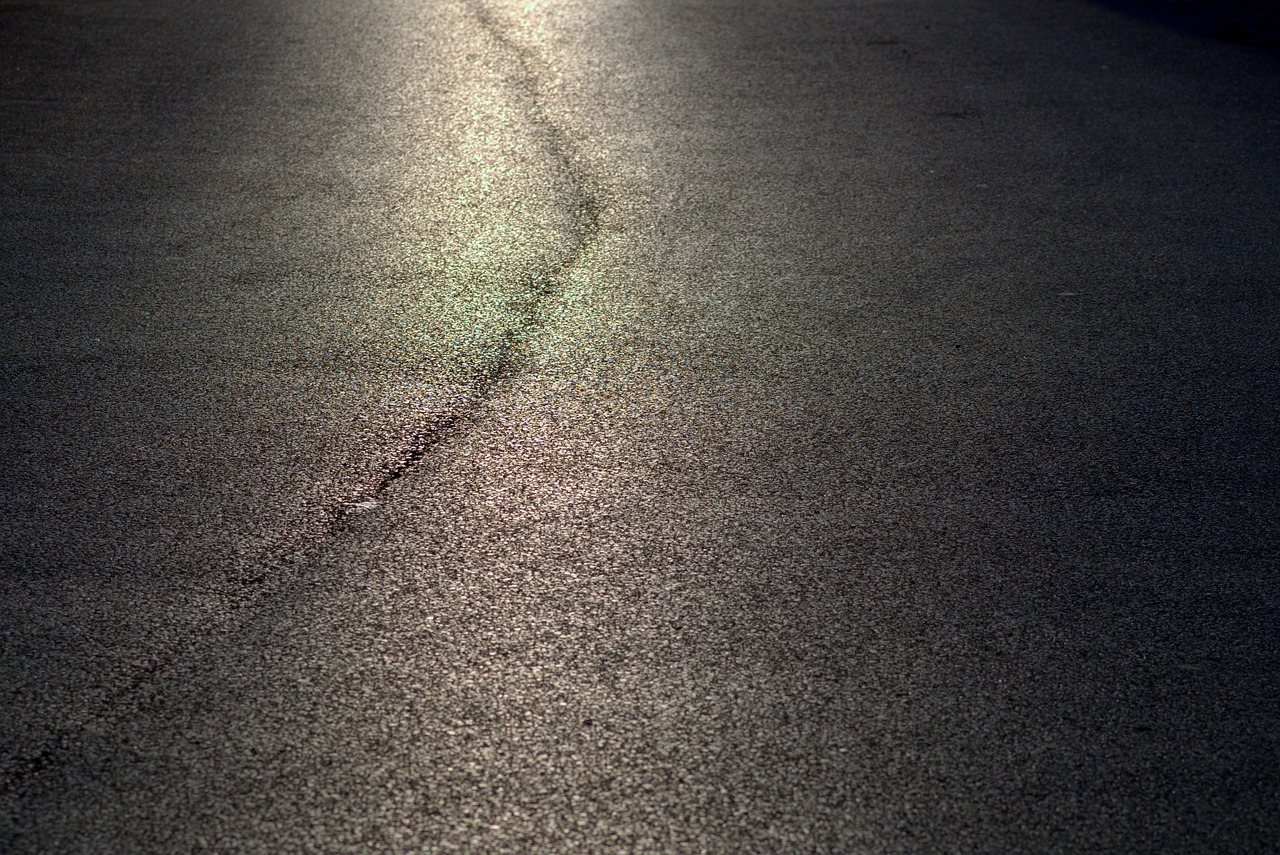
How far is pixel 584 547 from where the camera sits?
129 inches

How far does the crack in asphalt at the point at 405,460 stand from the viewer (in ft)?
8.40

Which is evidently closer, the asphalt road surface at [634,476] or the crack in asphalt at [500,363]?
the asphalt road surface at [634,476]

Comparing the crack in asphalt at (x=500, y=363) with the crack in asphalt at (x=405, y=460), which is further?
the crack in asphalt at (x=500, y=363)

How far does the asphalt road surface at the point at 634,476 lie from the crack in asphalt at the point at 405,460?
0.02 m

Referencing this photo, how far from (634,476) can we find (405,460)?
0.74m

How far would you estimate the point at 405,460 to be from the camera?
3.65m

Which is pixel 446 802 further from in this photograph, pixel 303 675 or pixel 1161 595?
pixel 1161 595

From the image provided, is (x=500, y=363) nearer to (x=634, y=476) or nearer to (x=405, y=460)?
(x=405, y=460)

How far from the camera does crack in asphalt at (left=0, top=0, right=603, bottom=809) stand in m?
2.56

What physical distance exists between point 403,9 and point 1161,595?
27.3 feet

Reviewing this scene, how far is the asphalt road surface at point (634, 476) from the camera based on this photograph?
99.5 inches

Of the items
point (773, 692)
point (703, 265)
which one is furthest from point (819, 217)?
point (773, 692)

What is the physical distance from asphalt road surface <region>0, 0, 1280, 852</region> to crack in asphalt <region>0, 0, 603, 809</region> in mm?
18

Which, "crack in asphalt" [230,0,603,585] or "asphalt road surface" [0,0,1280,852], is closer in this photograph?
"asphalt road surface" [0,0,1280,852]
